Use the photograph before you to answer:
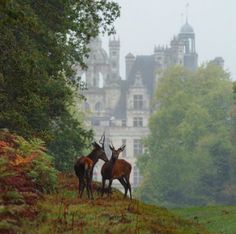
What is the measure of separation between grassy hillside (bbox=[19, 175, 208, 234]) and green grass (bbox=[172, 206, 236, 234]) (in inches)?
126

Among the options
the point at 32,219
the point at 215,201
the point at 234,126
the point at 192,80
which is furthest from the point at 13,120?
the point at 192,80

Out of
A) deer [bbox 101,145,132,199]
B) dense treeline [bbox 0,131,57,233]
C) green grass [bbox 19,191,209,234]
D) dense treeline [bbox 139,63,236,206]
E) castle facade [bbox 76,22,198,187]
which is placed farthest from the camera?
castle facade [bbox 76,22,198,187]

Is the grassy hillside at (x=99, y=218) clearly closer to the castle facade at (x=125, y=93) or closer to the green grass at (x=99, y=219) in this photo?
the green grass at (x=99, y=219)

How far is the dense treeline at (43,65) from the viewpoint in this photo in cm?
2300

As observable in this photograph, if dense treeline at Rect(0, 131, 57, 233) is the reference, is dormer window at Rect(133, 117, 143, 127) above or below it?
above

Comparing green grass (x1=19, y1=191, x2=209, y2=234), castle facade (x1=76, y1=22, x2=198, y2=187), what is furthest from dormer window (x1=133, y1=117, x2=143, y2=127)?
green grass (x1=19, y1=191, x2=209, y2=234)

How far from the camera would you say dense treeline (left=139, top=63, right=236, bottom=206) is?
8412 cm

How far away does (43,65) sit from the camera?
90.3 ft

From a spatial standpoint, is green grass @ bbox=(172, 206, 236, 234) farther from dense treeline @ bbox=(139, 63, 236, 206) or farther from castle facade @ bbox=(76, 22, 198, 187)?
castle facade @ bbox=(76, 22, 198, 187)

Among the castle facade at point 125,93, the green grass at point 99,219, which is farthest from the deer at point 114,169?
the castle facade at point 125,93

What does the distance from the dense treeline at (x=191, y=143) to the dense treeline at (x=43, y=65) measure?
4287 cm

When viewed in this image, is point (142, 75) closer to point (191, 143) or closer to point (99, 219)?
point (191, 143)

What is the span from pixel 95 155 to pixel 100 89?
6270 inches

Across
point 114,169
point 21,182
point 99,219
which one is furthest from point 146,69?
point 21,182
